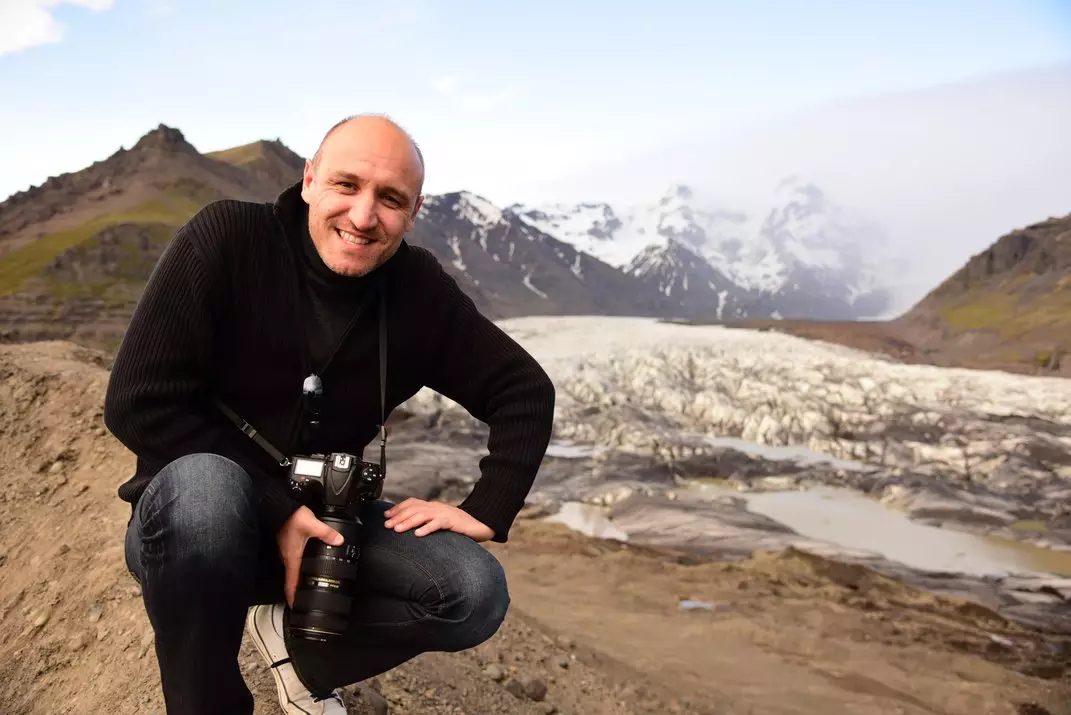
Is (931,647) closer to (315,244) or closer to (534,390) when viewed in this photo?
(534,390)

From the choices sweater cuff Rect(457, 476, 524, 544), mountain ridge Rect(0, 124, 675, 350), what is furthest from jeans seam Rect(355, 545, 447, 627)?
mountain ridge Rect(0, 124, 675, 350)

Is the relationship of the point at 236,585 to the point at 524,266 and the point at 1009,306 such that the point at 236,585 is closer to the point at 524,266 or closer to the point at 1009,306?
the point at 1009,306

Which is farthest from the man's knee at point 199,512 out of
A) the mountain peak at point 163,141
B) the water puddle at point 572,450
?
the mountain peak at point 163,141

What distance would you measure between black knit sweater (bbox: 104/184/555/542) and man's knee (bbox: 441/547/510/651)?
157 mm

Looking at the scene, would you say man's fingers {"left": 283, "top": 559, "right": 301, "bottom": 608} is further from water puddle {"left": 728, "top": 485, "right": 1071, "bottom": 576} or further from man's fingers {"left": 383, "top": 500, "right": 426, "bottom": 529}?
water puddle {"left": 728, "top": 485, "right": 1071, "bottom": 576}

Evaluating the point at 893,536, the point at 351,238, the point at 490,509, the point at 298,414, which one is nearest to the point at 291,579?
the point at 298,414

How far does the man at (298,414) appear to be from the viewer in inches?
85.0

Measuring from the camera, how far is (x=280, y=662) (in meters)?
2.69

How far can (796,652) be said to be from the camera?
24.0ft

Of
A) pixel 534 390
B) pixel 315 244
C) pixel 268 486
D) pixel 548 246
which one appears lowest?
pixel 268 486

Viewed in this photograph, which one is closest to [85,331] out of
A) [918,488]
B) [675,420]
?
[675,420]

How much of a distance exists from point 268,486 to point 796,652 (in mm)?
6340

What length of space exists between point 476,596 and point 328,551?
477 mm

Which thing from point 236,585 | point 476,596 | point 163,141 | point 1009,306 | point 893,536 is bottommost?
point 893,536
